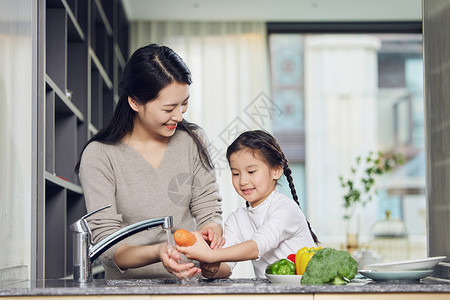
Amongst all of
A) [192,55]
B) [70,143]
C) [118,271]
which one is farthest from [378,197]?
[118,271]

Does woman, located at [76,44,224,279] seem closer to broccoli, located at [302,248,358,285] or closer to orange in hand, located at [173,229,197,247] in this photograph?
orange in hand, located at [173,229,197,247]

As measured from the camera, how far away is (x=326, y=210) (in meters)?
6.05

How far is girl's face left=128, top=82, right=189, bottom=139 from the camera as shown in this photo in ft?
5.96

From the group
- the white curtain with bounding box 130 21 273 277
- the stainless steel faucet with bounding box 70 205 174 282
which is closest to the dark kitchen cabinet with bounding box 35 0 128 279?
the stainless steel faucet with bounding box 70 205 174 282

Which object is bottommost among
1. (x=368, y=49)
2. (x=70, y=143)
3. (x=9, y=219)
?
(x=9, y=219)

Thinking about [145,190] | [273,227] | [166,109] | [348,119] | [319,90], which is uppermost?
[319,90]

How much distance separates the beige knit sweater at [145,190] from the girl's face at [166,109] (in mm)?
131

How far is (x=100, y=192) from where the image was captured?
6.06 feet

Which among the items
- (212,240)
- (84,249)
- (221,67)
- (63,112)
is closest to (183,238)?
(212,240)

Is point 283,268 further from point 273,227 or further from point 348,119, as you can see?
point 348,119

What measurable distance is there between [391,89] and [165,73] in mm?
5184

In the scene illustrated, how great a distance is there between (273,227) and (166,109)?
43cm

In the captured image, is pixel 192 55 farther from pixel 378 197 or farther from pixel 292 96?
pixel 378 197

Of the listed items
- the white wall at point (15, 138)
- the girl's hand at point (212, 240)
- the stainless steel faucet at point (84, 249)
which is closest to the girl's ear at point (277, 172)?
the girl's hand at point (212, 240)
